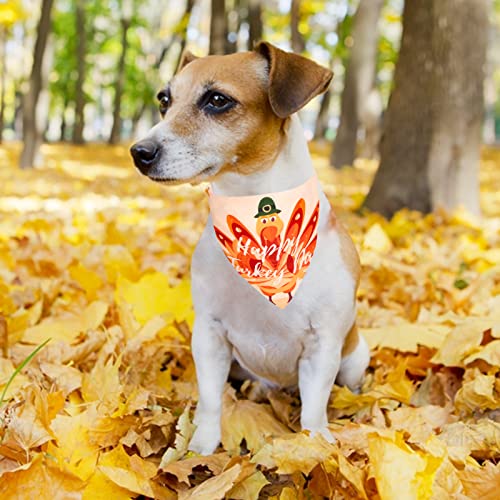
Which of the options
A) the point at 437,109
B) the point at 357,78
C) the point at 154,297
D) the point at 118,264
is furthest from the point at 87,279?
the point at 357,78

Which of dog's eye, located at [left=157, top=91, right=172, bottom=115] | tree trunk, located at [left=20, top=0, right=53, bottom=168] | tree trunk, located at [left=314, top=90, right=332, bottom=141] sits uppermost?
dog's eye, located at [left=157, top=91, right=172, bottom=115]

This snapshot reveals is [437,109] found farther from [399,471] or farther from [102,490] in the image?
[102,490]

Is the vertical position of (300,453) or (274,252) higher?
(274,252)

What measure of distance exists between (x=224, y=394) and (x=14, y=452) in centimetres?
99

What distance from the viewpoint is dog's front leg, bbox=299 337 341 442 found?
2279mm

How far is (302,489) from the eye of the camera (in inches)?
73.3

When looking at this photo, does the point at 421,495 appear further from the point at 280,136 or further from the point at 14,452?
the point at 280,136

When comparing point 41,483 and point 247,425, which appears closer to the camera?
point 41,483

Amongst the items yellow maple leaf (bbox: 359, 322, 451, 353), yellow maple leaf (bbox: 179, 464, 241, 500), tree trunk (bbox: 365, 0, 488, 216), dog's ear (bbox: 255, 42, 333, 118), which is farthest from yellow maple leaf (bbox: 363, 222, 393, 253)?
yellow maple leaf (bbox: 179, 464, 241, 500)

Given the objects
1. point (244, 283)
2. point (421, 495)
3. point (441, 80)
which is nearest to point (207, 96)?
point (244, 283)

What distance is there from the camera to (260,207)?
231cm

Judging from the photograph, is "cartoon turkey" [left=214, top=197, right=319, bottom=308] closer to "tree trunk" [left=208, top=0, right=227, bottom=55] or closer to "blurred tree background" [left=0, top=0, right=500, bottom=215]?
"blurred tree background" [left=0, top=0, right=500, bottom=215]

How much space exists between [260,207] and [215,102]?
1.35ft

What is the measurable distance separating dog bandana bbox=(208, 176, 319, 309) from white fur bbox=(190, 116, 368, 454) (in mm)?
36
